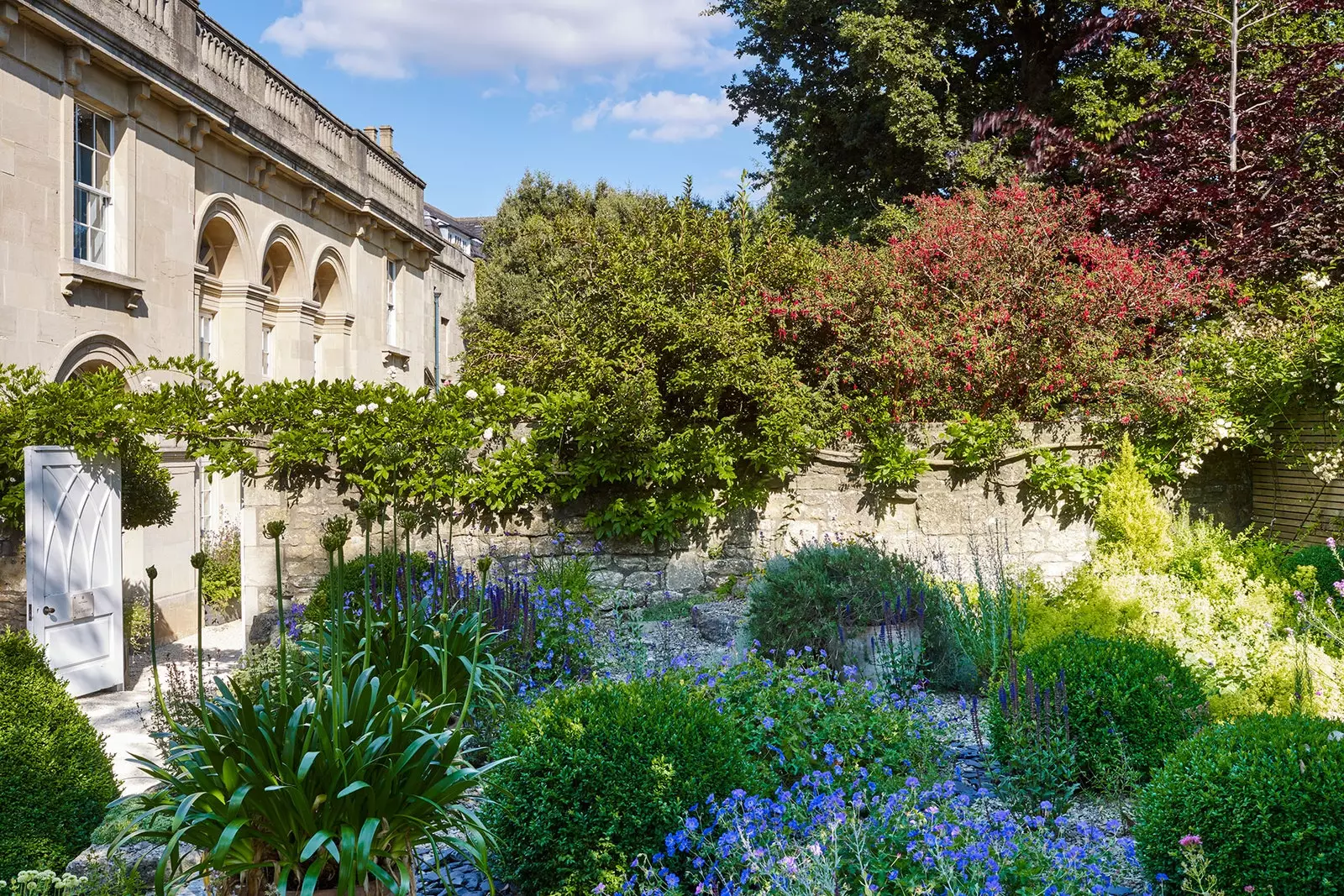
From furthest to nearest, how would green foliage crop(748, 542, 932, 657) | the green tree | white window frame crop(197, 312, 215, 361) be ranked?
the green tree
white window frame crop(197, 312, 215, 361)
green foliage crop(748, 542, 932, 657)

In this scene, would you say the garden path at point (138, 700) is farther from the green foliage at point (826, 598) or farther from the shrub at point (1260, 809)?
the shrub at point (1260, 809)

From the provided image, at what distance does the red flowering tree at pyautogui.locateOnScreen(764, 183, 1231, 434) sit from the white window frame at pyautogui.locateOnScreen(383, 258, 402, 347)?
898cm

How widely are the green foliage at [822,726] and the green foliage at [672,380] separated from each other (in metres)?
3.92

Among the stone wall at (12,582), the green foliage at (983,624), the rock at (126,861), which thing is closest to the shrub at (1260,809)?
the green foliage at (983,624)

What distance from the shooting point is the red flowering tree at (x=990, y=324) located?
8.63 metres

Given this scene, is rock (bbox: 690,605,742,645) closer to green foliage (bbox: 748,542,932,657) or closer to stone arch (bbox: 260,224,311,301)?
green foliage (bbox: 748,542,932,657)

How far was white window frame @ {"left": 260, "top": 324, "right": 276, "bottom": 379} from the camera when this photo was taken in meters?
11.8

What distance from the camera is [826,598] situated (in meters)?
5.73

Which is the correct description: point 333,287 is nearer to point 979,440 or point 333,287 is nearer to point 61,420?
point 61,420

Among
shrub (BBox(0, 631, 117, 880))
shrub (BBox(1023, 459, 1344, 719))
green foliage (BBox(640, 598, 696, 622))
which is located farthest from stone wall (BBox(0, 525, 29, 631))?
shrub (BBox(1023, 459, 1344, 719))

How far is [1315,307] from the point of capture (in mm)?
8570

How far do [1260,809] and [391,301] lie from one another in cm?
1493

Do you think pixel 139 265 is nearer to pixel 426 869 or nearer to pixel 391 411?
pixel 391 411

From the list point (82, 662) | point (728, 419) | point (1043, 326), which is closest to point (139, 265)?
point (82, 662)
